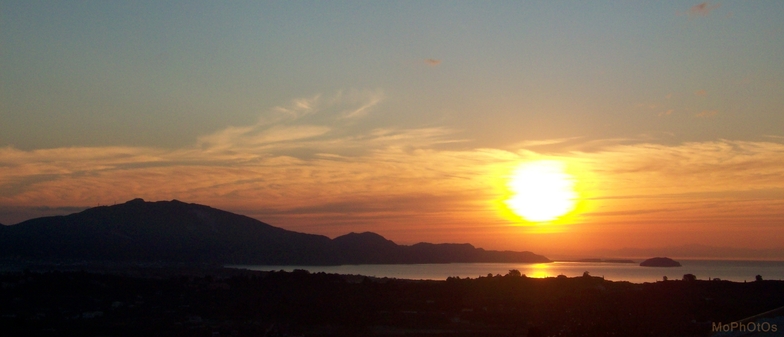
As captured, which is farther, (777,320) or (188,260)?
(188,260)

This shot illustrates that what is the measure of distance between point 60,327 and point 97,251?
10325 cm

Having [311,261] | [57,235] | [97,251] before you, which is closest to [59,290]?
[97,251]

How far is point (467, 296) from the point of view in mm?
41125

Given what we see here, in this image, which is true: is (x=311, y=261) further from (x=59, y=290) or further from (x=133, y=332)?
(x=133, y=332)

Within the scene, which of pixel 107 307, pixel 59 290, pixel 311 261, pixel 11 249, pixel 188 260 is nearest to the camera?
pixel 107 307

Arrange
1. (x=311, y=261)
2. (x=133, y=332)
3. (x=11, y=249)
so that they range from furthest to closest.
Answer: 1. (x=311, y=261)
2. (x=11, y=249)
3. (x=133, y=332)

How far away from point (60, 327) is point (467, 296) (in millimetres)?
23287

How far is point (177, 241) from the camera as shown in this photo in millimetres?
147000

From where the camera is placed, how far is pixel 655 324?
28375 millimetres

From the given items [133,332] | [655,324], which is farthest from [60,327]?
[655,324]

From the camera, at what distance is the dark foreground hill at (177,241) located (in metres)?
124

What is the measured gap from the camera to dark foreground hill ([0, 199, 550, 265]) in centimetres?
12431

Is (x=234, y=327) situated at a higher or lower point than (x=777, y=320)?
lower

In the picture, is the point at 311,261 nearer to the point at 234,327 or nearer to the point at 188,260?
the point at 188,260
